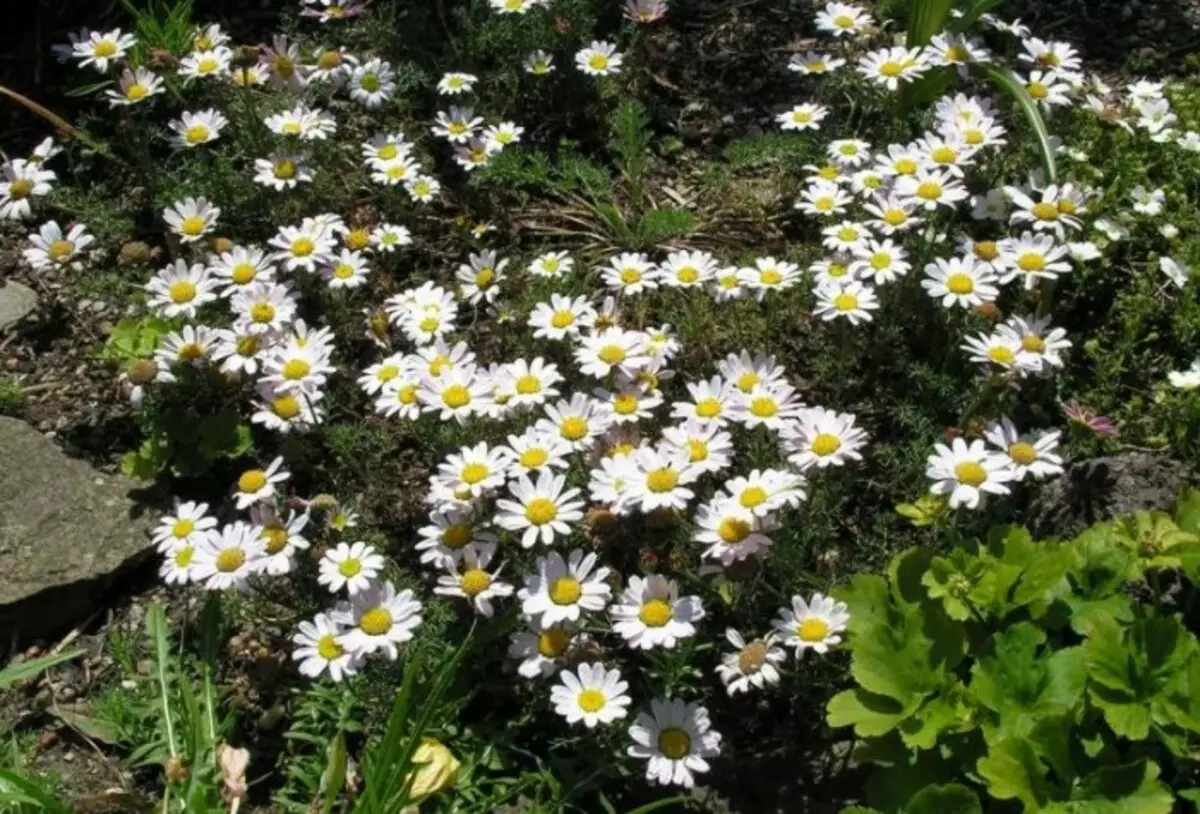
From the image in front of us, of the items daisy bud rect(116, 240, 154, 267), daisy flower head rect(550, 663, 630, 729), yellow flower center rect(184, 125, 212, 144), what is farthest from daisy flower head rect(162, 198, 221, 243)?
daisy flower head rect(550, 663, 630, 729)

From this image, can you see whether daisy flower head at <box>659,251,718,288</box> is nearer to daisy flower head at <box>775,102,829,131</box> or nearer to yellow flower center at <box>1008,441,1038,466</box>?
daisy flower head at <box>775,102,829,131</box>

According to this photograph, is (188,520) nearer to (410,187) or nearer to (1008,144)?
(410,187)

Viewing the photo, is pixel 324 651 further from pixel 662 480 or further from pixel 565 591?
pixel 662 480

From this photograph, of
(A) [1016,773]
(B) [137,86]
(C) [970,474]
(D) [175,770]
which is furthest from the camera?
(B) [137,86]

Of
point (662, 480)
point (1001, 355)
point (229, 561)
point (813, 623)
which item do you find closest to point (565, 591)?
point (662, 480)

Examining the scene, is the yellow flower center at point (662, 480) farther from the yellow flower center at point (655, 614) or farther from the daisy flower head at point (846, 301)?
the daisy flower head at point (846, 301)

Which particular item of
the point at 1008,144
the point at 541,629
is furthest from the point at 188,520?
the point at 1008,144
